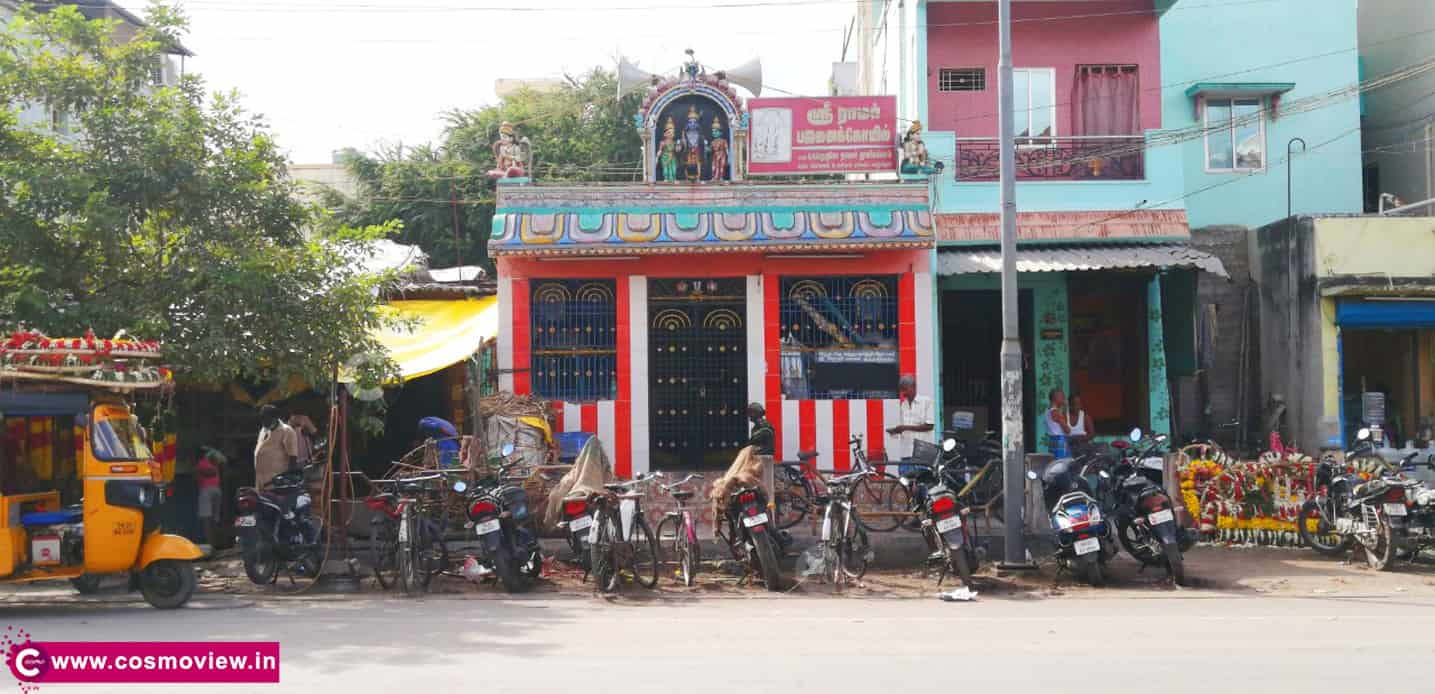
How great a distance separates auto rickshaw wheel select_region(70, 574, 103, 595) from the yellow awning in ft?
12.9

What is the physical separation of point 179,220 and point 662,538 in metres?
5.91

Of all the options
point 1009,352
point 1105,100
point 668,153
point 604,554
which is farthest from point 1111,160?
point 604,554

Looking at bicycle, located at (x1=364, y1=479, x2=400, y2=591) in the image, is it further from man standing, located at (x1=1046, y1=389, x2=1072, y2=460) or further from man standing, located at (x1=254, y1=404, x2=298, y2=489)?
man standing, located at (x1=1046, y1=389, x2=1072, y2=460)

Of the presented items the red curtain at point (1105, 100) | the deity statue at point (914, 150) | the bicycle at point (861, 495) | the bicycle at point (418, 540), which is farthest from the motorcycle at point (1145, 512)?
the red curtain at point (1105, 100)

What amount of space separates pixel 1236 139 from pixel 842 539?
13.1 meters

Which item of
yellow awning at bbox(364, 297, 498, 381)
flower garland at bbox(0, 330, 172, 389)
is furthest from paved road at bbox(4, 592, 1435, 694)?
yellow awning at bbox(364, 297, 498, 381)

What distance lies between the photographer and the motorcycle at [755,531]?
10.6 m

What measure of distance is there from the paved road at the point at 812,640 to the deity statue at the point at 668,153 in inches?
286

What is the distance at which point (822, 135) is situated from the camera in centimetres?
1562

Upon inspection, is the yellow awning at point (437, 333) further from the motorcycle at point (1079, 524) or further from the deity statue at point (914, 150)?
the motorcycle at point (1079, 524)

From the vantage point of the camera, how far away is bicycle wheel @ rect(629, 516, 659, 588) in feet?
35.1

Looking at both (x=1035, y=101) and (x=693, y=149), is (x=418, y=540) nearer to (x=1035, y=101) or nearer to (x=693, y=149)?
(x=693, y=149)

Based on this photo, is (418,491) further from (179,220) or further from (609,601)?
(179,220)

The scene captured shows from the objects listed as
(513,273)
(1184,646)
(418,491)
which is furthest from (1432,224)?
(418,491)
